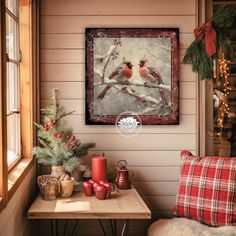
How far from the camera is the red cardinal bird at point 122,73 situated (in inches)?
117

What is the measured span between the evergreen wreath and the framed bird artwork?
14 centimetres

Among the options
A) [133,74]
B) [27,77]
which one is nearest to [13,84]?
[27,77]

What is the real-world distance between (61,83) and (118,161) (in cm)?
72

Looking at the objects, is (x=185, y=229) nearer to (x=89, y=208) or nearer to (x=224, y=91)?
(x=89, y=208)

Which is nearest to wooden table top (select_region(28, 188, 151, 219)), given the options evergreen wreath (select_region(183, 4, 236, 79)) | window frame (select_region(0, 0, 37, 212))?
window frame (select_region(0, 0, 37, 212))

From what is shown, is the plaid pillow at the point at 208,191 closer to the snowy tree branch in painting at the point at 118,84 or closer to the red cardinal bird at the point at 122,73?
the snowy tree branch in painting at the point at 118,84

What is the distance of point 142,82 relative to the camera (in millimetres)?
2990

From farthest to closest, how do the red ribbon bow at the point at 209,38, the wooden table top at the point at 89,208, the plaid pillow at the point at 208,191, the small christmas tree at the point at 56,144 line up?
the red ribbon bow at the point at 209,38 → the small christmas tree at the point at 56,144 → the plaid pillow at the point at 208,191 → the wooden table top at the point at 89,208

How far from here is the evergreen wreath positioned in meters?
2.82

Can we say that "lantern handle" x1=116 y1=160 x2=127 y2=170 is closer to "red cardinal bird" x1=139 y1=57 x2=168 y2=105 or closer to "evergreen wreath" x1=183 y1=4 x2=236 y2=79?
"red cardinal bird" x1=139 y1=57 x2=168 y2=105

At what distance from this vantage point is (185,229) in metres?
2.39

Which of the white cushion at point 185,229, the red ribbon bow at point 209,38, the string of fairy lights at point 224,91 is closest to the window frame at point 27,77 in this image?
the white cushion at point 185,229

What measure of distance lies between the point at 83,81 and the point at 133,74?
1.23ft

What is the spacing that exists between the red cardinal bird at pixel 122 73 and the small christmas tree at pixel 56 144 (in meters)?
0.34
